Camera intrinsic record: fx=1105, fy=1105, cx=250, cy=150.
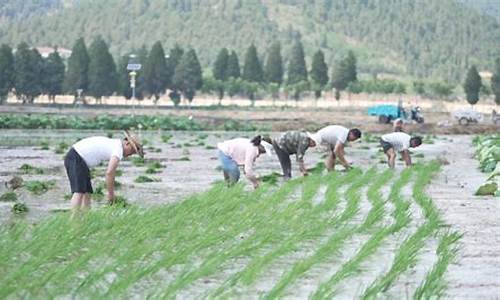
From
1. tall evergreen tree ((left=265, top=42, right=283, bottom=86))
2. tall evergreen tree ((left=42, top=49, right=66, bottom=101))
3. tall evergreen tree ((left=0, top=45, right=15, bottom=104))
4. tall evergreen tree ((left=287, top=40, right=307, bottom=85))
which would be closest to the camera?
tall evergreen tree ((left=0, top=45, right=15, bottom=104))

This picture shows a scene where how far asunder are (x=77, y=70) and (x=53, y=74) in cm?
249

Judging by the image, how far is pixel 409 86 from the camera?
15200 centimetres

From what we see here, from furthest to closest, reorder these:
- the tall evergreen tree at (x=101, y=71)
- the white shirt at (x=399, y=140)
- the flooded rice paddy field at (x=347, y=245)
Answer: the tall evergreen tree at (x=101, y=71), the white shirt at (x=399, y=140), the flooded rice paddy field at (x=347, y=245)

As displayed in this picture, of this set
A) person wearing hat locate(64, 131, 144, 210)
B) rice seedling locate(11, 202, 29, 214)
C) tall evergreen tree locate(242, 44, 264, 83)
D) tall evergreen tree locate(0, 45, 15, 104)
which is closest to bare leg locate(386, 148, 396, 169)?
rice seedling locate(11, 202, 29, 214)

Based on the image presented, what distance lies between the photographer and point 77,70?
3907 inches

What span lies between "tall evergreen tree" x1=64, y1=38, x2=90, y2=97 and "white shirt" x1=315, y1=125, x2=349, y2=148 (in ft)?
260

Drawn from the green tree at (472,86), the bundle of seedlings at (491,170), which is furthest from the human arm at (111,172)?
the green tree at (472,86)

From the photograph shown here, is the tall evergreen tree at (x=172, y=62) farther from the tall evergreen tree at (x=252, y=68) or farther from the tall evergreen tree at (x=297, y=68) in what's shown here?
the tall evergreen tree at (x=297, y=68)

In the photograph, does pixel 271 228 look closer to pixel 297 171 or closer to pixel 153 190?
pixel 153 190

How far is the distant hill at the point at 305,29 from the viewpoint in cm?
17425

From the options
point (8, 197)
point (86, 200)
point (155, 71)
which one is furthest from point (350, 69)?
point (86, 200)

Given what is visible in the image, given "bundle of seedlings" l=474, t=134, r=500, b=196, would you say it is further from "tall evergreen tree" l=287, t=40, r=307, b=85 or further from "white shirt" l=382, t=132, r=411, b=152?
"tall evergreen tree" l=287, t=40, r=307, b=85

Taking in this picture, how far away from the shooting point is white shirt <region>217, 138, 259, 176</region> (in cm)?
1638

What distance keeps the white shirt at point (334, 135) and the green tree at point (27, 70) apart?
254ft
